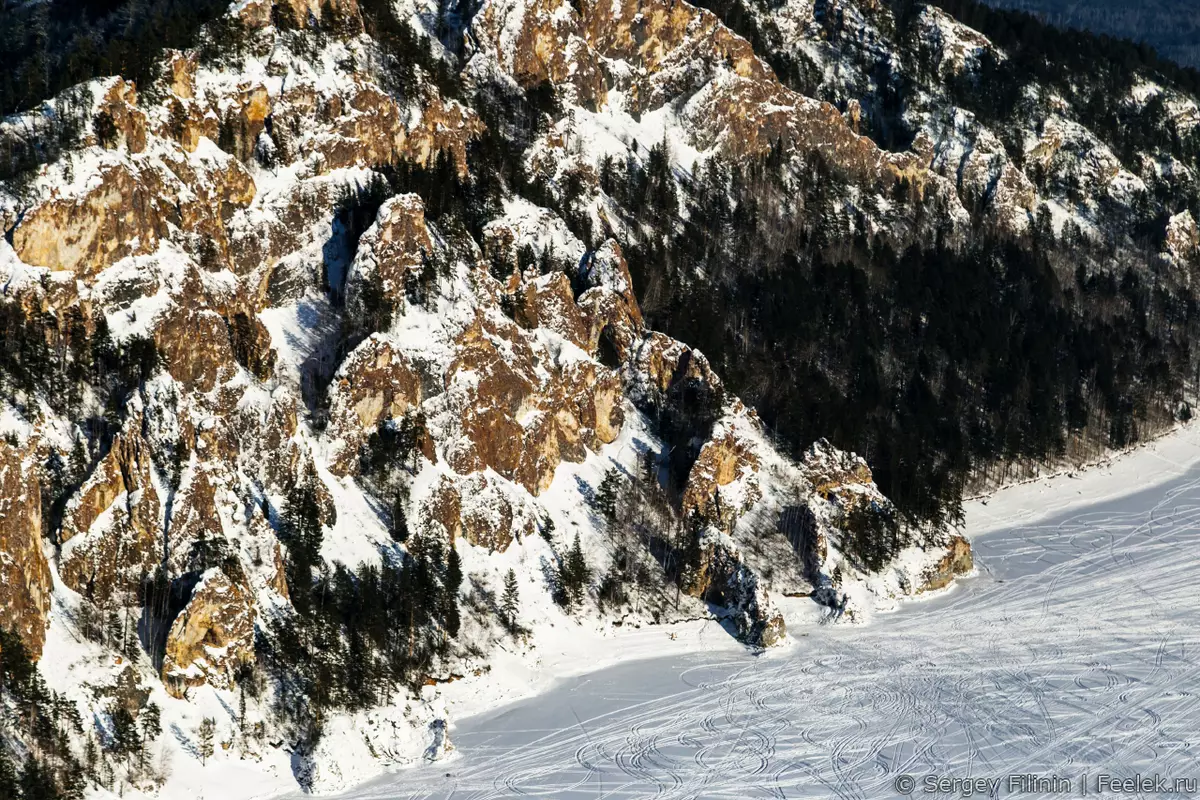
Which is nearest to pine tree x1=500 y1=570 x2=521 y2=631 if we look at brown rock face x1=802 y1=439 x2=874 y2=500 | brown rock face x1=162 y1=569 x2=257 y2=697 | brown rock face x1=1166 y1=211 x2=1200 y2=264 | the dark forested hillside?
brown rock face x1=162 y1=569 x2=257 y2=697

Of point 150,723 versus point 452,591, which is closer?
point 150,723

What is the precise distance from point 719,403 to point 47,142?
2115 inches

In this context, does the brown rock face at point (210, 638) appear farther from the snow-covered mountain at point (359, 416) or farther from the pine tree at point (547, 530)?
the pine tree at point (547, 530)

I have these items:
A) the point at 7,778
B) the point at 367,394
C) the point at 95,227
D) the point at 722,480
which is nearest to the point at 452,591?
the point at 367,394

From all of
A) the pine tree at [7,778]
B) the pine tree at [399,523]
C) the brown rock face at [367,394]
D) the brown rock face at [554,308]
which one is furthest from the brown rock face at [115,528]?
the brown rock face at [554,308]

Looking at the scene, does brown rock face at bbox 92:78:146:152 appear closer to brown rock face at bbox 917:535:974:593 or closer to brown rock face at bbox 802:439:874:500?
brown rock face at bbox 802:439:874:500

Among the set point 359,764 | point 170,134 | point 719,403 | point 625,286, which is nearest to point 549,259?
point 625,286

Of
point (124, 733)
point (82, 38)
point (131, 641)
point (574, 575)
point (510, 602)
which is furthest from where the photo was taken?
point (82, 38)

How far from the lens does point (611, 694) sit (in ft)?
258

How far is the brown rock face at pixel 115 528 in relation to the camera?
71812mm

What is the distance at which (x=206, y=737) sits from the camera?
67.4 m

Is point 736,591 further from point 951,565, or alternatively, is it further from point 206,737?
point 206,737

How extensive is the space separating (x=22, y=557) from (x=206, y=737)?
13.4 m

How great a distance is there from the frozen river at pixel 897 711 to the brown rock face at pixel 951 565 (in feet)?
4.79
